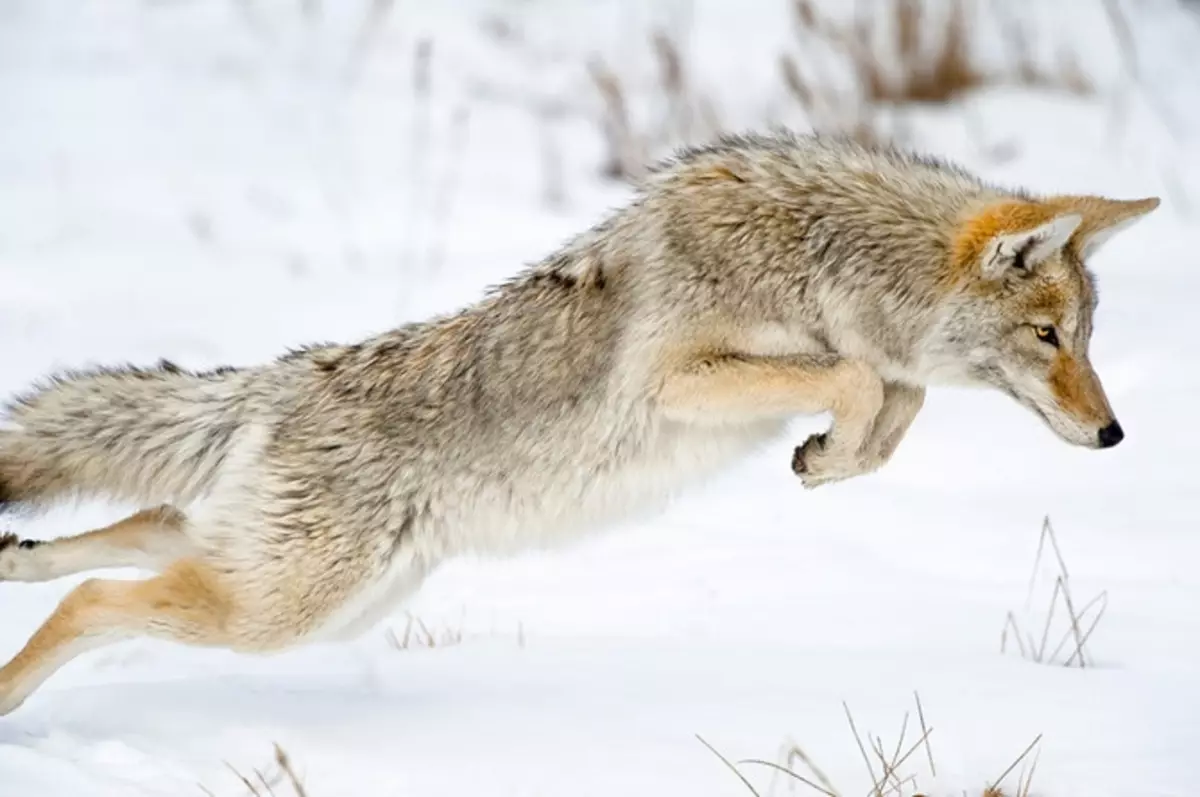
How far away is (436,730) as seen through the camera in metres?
3.68

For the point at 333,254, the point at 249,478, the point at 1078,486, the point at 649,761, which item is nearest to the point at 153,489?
the point at 249,478

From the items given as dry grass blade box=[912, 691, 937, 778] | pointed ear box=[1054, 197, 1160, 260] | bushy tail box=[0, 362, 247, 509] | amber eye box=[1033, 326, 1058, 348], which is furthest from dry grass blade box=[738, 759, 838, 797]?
bushy tail box=[0, 362, 247, 509]

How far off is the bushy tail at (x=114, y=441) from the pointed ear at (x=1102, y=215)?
225cm

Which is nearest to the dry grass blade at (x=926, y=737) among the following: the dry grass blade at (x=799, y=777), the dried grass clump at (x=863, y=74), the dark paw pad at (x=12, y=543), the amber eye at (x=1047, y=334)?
the dry grass blade at (x=799, y=777)

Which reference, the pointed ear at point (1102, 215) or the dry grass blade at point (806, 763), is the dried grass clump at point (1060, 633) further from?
the dry grass blade at point (806, 763)

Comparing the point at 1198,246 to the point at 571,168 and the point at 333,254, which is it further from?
the point at 333,254

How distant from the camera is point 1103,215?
386 cm

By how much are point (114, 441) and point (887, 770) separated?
7.30ft

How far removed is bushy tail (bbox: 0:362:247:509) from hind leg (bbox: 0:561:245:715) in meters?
0.33

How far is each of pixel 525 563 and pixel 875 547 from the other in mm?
1270

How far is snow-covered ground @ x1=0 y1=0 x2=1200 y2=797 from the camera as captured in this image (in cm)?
349

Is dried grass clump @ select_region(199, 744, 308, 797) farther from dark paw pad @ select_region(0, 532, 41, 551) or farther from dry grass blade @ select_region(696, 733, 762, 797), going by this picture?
dark paw pad @ select_region(0, 532, 41, 551)

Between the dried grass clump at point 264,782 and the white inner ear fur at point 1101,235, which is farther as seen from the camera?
the white inner ear fur at point 1101,235

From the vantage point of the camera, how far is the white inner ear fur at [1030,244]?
12.1 ft
